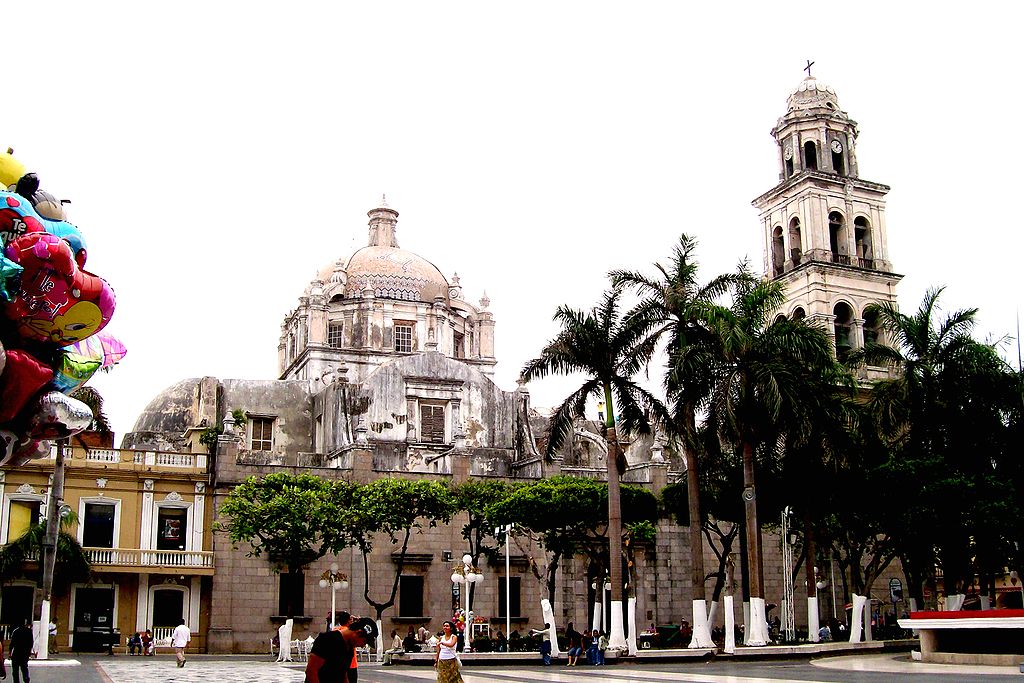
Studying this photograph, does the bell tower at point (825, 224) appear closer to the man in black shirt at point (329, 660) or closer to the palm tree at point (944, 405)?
the palm tree at point (944, 405)

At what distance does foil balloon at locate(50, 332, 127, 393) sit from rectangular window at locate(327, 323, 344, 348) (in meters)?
44.8

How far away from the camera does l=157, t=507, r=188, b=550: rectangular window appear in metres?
38.9

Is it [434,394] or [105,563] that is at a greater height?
[434,394]

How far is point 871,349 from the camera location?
36.8 metres

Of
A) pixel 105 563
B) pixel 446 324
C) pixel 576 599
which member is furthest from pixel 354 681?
pixel 446 324

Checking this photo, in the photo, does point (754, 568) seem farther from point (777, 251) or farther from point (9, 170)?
point (777, 251)

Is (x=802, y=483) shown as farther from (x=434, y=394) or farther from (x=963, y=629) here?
(x=434, y=394)

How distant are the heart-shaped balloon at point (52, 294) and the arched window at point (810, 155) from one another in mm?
45763

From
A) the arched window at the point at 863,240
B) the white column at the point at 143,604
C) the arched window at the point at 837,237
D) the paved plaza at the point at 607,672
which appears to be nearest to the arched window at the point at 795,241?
the arched window at the point at 837,237

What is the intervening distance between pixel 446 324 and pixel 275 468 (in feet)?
72.9

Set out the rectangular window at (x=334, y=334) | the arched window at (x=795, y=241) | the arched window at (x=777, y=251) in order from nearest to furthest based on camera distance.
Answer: the arched window at (x=795, y=241)
the arched window at (x=777, y=251)
the rectangular window at (x=334, y=334)

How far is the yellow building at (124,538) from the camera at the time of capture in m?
36.8

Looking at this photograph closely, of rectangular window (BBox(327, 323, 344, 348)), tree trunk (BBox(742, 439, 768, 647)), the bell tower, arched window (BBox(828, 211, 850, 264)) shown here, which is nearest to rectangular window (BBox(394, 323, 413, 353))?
rectangular window (BBox(327, 323, 344, 348))

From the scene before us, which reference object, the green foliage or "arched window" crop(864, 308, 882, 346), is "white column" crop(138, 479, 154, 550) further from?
"arched window" crop(864, 308, 882, 346)
